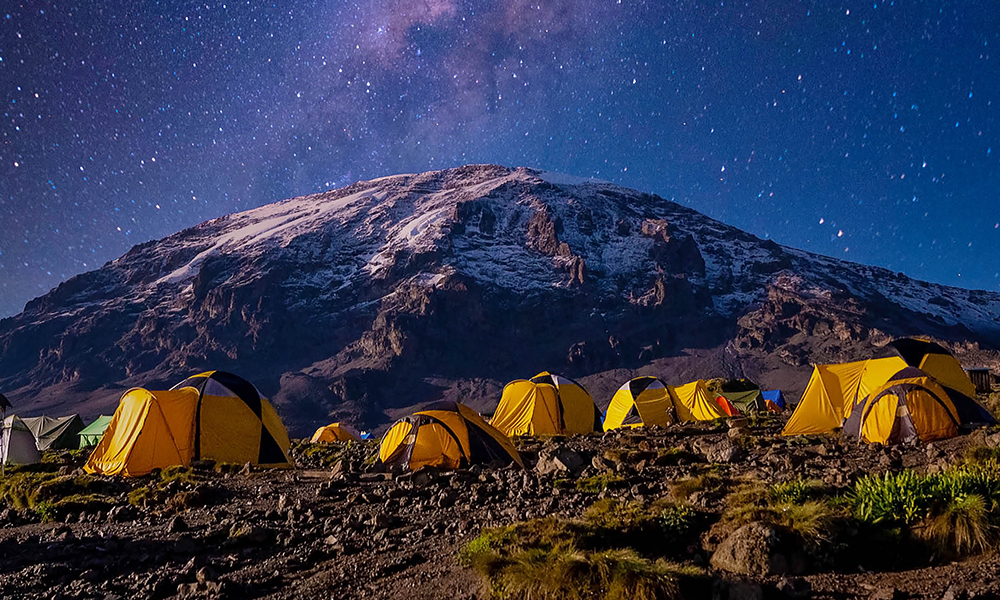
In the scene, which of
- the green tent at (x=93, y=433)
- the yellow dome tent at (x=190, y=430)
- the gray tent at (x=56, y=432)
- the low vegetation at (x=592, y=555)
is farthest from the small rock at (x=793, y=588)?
the gray tent at (x=56, y=432)

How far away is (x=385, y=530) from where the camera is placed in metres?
8.50

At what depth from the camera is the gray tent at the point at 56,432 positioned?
35281 millimetres

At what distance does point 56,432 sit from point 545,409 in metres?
31.7

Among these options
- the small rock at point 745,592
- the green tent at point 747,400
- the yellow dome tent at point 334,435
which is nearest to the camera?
the small rock at point 745,592

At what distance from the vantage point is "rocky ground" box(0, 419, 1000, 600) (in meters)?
5.94

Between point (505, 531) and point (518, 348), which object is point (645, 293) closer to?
point (518, 348)

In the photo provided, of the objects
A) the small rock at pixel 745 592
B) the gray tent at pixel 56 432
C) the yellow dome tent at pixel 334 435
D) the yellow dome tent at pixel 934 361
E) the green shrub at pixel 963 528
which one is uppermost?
the yellow dome tent at pixel 934 361

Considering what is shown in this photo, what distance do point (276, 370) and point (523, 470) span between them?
149024 mm

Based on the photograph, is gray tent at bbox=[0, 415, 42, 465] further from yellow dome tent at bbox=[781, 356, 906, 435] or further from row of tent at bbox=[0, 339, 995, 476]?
yellow dome tent at bbox=[781, 356, 906, 435]

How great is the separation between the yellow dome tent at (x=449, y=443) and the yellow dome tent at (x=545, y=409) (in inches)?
468

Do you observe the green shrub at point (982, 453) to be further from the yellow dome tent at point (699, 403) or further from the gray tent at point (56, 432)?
the gray tent at point (56, 432)

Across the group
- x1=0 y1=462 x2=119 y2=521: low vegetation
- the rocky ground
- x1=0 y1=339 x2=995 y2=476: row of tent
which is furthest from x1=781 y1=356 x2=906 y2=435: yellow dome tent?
x1=0 y1=462 x2=119 y2=521: low vegetation

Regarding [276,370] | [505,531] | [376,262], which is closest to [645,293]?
[376,262]

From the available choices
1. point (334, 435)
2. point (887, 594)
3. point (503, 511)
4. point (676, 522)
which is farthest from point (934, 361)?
point (334, 435)
